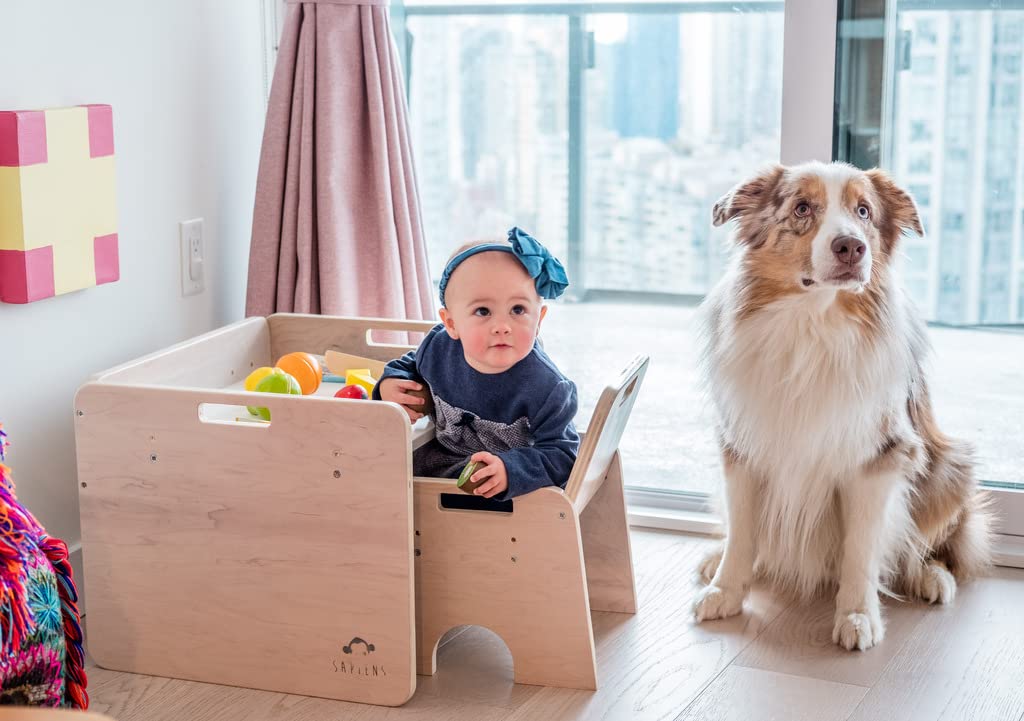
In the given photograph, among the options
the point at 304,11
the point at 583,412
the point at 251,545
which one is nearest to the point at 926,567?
the point at 583,412

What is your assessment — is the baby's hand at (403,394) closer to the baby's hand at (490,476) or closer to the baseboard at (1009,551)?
the baby's hand at (490,476)

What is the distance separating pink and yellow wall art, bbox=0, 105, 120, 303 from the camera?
180cm

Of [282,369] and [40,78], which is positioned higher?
[40,78]

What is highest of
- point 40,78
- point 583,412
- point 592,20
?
point 592,20

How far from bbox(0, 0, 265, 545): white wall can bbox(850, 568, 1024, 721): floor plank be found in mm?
1415

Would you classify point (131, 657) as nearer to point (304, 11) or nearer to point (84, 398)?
point (84, 398)

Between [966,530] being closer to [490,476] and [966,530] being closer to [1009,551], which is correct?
[1009,551]

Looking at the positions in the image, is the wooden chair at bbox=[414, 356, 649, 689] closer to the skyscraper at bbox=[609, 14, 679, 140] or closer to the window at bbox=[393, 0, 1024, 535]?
the window at bbox=[393, 0, 1024, 535]

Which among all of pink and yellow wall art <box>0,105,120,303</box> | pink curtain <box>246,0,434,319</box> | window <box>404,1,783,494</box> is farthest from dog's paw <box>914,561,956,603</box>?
pink and yellow wall art <box>0,105,120,303</box>

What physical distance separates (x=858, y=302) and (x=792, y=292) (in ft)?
0.35

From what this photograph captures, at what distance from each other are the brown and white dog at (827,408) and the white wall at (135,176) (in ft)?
3.55

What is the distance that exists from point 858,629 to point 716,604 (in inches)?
9.9

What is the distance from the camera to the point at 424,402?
1953 millimetres

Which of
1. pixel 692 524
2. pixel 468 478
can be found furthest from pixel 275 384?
pixel 692 524
